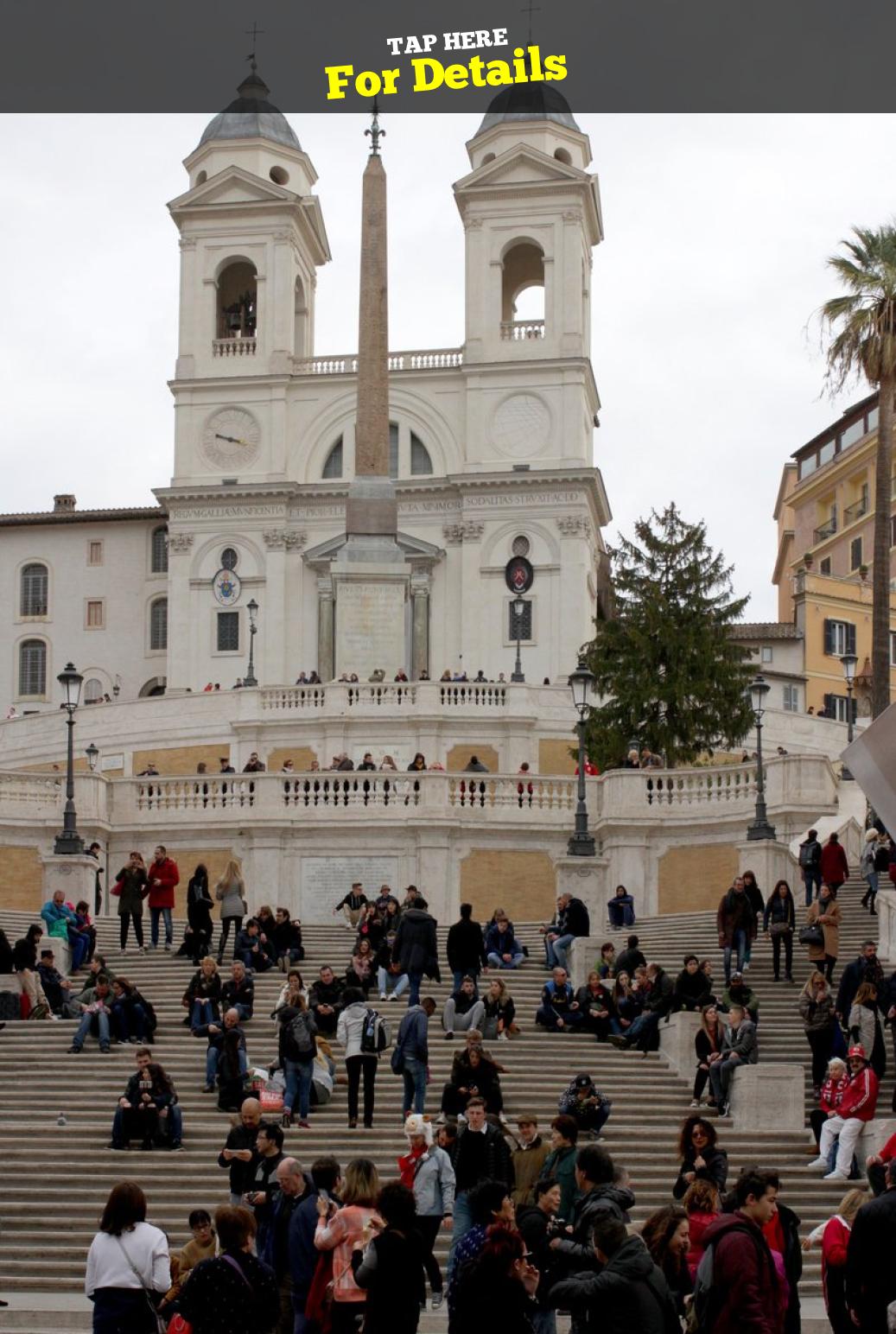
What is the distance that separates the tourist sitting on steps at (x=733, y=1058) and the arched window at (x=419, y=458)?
174ft

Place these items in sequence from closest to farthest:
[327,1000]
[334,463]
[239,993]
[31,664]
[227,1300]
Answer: [227,1300]
[327,1000]
[239,993]
[334,463]
[31,664]

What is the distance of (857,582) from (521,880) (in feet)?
141

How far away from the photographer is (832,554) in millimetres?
87375

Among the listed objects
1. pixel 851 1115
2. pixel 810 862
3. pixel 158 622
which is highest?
pixel 158 622

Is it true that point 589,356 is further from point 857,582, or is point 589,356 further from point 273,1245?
point 273,1245

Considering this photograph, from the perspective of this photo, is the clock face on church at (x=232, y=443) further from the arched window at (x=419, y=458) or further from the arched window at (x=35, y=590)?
the arched window at (x=35, y=590)

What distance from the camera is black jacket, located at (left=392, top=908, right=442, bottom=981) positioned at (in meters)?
25.9

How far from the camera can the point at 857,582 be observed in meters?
79.1

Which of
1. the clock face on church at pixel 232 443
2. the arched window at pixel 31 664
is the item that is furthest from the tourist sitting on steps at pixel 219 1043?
the arched window at pixel 31 664

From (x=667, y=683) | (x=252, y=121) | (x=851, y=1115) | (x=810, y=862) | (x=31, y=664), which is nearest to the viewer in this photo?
(x=851, y=1115)

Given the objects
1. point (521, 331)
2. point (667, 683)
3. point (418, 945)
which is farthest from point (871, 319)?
point (521, 331)

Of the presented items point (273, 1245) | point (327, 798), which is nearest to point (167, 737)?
point (327, 798)

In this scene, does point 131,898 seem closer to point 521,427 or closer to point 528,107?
point 521,427

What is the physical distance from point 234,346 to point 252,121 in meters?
7.15
